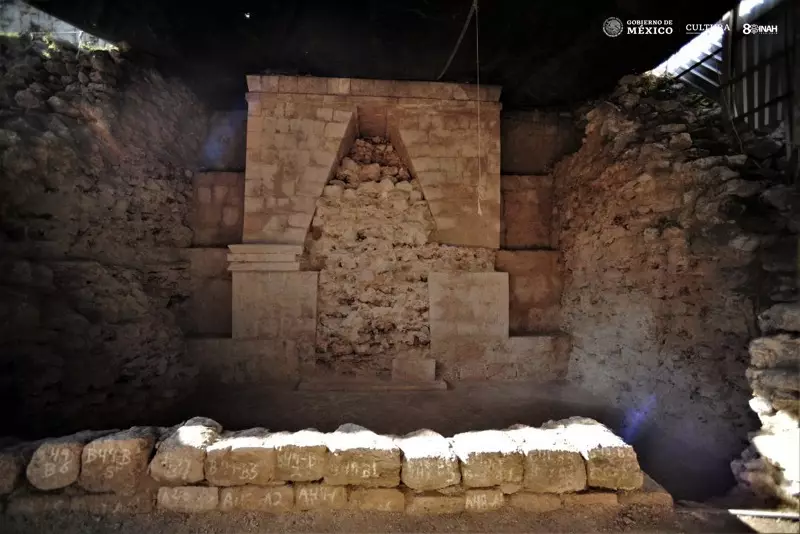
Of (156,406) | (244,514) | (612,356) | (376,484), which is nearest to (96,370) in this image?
(156,406)

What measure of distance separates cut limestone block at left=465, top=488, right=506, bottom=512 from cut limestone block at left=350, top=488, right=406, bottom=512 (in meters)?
0.41

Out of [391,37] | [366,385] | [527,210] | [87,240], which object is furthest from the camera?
[527,210]

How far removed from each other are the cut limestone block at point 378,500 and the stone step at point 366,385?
114 inches

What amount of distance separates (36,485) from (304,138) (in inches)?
184

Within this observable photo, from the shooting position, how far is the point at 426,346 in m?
5.65

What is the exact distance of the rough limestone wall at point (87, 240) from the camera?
11.8ft

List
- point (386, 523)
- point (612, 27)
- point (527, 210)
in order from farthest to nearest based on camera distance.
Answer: point (527, 210) < point (612, 27) < point (386, 523)

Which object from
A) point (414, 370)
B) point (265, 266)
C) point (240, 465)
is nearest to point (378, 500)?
point (240, 465)

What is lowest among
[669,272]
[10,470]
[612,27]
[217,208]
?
[10,470]

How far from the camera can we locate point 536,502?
2383 millimetres

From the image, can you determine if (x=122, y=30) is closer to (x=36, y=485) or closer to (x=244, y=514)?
(x=36, y=485)

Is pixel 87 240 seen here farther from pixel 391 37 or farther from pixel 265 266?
pixel 391 37

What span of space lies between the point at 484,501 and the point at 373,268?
369cm

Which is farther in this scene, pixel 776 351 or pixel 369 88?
pixel 369 88
